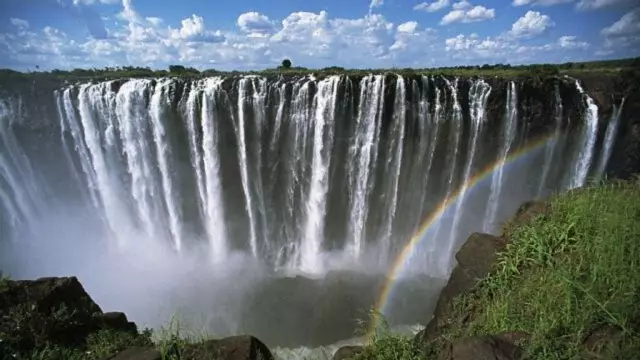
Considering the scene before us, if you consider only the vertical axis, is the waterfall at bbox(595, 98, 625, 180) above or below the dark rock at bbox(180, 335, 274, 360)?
above

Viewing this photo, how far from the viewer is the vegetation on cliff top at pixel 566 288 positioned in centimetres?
314

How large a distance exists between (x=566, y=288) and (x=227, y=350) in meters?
3.39

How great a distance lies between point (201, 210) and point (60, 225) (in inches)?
212

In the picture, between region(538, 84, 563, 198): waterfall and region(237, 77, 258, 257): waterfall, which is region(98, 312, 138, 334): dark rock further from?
region(538, 84, 563, 198): waterfall

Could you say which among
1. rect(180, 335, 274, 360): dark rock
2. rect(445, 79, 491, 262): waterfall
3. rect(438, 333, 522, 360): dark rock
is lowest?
rect(180, 335, 274, 360): dark rock

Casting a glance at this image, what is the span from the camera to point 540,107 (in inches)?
469

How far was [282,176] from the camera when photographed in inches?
530

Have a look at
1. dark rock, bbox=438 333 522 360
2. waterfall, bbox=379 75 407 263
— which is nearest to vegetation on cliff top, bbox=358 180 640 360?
dark rock, bbox=438 333 522 360

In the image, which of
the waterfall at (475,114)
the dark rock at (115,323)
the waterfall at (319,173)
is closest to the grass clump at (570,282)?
the dark rock at (115,323)

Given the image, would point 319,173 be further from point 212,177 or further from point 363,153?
point 212,177

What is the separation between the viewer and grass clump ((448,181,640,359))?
3152 millimetres

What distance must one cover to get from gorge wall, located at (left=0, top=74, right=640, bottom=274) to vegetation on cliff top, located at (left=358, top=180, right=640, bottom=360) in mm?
6650

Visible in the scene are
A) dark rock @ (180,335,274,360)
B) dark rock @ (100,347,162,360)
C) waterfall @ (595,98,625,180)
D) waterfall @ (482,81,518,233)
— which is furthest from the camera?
waterfall @ (482,81,518,233)

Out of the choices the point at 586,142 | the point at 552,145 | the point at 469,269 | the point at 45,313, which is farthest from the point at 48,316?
the point at 586,142
